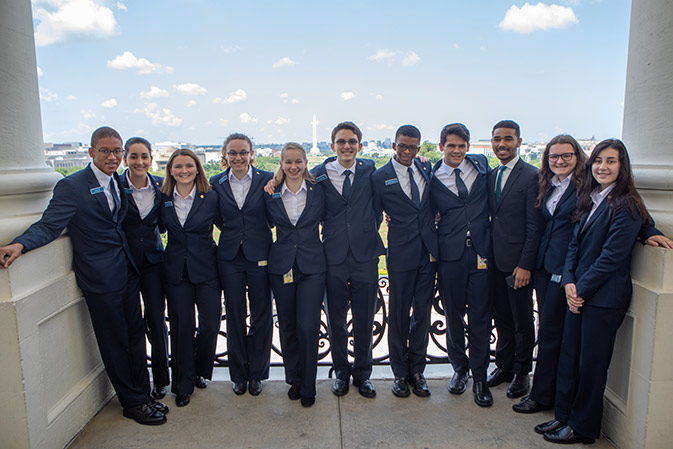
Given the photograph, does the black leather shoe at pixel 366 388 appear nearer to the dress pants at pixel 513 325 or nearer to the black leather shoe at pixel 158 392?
the dress pants at pixel 513 325

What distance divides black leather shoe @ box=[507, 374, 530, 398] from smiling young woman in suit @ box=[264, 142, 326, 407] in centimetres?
156

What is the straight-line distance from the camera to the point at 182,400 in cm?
354

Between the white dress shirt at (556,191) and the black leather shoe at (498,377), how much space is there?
1.44 meters

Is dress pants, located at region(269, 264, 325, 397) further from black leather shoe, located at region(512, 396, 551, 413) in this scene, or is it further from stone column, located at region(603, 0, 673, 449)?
stone column, located at region(603, 0, 673, 449)

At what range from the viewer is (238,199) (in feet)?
11.6

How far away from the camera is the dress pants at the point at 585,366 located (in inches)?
111

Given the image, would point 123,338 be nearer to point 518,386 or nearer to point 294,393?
point 294,393

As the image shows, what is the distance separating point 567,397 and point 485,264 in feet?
3.41

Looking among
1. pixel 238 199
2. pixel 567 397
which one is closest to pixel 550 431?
pixel 567 397

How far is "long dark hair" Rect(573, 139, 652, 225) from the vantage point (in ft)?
8.89

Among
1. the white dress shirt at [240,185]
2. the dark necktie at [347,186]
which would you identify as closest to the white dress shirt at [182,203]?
the white dress shirt at [240,185]

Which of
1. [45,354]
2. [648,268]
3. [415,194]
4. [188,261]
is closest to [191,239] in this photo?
[188,261]

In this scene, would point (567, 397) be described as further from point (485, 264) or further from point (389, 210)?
point (389, 210)

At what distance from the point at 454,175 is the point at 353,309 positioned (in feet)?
4.34
